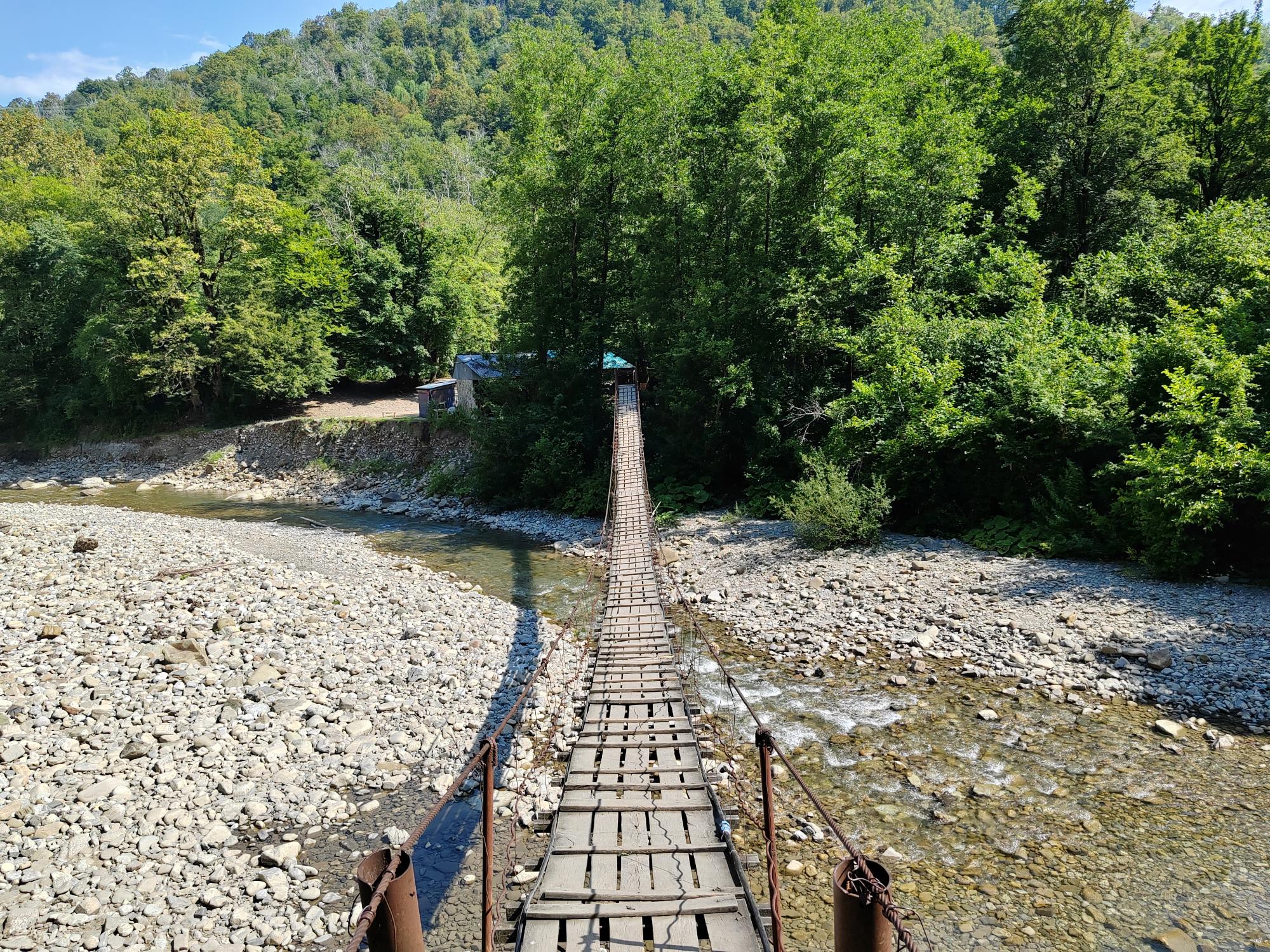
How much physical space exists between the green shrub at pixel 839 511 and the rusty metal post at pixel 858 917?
1100cm

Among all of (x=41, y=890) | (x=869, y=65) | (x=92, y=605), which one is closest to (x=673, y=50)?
(x=869, y=65)

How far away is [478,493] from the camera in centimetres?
2075

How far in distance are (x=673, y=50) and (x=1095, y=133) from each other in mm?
11713

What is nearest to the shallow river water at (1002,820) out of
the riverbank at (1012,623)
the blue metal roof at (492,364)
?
the riverbank at (1012,623)

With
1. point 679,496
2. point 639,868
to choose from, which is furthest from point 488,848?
point 679,496

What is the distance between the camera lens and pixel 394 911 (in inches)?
93.4

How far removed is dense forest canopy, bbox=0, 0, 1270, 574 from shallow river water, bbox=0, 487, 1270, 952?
4409 millimetres

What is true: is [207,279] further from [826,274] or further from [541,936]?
[541,936]

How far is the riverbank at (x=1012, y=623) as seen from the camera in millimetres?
7961

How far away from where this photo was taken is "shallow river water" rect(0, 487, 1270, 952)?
510 centimetres

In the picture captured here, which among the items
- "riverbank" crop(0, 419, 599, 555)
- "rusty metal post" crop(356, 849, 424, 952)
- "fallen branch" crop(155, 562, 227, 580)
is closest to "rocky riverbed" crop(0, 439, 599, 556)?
"riverbank" crop(0, 419, 599, 555)

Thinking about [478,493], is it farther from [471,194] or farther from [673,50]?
[471,194]

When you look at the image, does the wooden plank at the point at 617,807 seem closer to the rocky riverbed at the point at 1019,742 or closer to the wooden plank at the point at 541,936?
the wooden plank at the point at 541,936

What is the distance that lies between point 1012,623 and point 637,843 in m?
7.50
